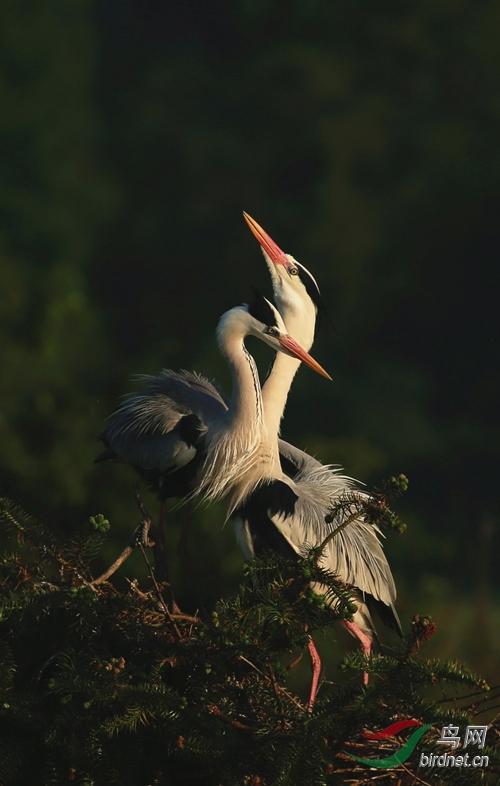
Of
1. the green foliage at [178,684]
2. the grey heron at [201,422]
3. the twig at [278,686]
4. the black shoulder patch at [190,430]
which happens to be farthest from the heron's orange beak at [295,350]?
the twig at [278,686]

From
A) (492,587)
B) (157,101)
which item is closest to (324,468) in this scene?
(492,587)

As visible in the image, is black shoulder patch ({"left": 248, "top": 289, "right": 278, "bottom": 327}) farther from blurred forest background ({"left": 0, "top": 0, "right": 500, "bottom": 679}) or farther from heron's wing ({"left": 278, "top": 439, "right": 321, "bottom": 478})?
blurred forest background ({"left": 0, "top": 0, "right": 500, "bottom": 679})

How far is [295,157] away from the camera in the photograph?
54.5ft

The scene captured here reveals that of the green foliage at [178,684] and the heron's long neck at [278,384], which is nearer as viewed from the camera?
the green foliage at [178,684]

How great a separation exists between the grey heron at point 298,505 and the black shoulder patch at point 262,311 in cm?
33

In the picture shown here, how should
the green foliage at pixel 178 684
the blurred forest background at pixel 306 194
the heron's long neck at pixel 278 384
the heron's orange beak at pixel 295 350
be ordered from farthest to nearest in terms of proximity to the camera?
the blurred forest background at pixel 306 194 < the heron's long neck at pixel 278 384 < the heron's orange beak at pixel 295 350 < the green foliage at pixel 178 684

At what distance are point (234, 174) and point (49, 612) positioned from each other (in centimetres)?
1389

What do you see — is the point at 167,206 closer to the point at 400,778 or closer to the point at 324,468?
the point at 324,468

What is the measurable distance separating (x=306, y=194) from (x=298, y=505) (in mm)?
12565

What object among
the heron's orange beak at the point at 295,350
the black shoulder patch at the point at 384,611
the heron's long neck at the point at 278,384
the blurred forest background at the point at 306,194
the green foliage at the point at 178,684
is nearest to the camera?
the green foliage at the point at 178,684

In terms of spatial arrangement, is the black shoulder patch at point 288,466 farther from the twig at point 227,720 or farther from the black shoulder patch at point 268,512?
the twig at point 227,720

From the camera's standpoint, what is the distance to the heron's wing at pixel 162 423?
137 inches

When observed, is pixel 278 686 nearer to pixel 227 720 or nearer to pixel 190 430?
pixel 227 720

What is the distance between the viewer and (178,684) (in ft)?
6.97
